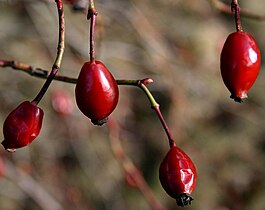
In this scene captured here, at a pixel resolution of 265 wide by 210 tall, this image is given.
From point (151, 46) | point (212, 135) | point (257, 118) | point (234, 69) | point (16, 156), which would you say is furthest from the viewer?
point (212, 135)

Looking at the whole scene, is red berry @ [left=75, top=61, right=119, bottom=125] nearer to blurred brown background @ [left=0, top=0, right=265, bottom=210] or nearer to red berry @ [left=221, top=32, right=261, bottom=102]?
red berry @ [left=221, top=32, right=261, bottom=102]

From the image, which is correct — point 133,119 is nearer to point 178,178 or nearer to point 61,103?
point 61,103

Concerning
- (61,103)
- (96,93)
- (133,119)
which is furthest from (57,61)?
(133,119)

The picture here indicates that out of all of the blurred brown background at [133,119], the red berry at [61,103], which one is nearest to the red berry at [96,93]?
the blurred brown background at [133,119]

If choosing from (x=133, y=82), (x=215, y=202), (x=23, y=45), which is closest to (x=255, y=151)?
(x=215, y=202)

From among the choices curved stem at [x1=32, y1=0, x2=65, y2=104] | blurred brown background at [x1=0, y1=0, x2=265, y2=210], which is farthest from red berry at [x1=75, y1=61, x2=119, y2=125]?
blurred brown background at [x1=0, y1=0, x2=265, y2=210]

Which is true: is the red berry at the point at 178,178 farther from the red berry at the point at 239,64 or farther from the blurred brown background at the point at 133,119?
the blurred brown background at the point at 133,119

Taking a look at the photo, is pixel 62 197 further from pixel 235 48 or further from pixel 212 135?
pixel 235 48
